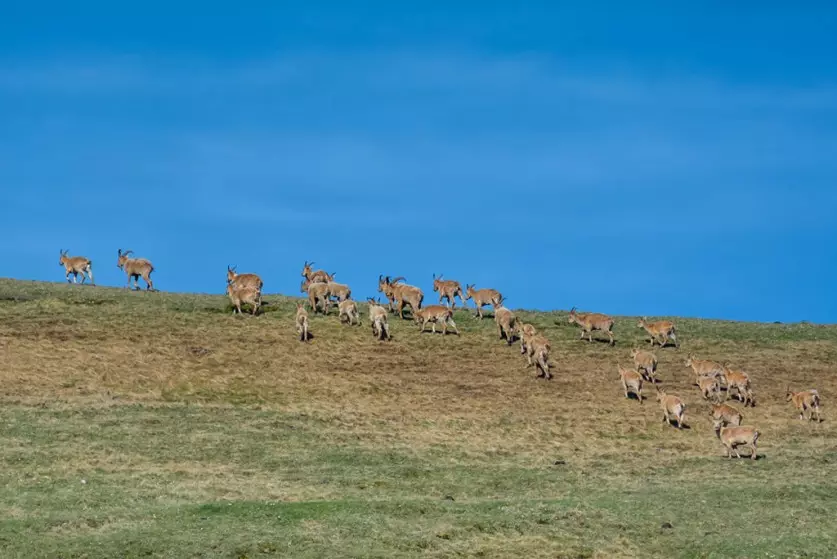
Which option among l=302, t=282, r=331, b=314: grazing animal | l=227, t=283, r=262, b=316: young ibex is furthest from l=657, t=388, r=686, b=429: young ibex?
l=227, t=283, r=262, b=316: young ibex

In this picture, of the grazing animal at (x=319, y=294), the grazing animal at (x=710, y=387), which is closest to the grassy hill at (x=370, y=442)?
the grazing animal at (x=710, y=387)

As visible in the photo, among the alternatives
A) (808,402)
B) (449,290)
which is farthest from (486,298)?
(808,402)

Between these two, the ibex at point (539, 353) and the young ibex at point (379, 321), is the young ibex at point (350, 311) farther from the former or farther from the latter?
the ibex at point (539, 353)

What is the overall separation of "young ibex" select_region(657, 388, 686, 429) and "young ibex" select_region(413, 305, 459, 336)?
12.2 meters

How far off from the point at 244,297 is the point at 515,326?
11914 mm

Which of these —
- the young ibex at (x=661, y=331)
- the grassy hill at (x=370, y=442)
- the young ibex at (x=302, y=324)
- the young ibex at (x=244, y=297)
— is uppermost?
the young ibex at (x=244, y=297)

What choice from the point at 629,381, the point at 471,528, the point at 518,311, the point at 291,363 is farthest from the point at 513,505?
the point at 518,311

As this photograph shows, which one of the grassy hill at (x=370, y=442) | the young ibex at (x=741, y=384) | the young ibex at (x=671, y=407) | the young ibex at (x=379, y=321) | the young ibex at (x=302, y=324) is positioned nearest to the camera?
the grassy hill at (x=370, y=442)

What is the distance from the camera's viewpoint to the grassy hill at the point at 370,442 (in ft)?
89.4

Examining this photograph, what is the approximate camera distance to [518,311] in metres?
58.8

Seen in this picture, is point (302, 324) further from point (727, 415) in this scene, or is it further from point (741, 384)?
point (727, 415)

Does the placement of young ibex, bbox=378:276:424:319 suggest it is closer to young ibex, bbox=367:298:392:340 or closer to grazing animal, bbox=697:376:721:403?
young ibex, bbox=367:298:392:340

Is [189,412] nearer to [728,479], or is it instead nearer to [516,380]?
[516,380]

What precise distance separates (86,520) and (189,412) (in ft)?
44.4
